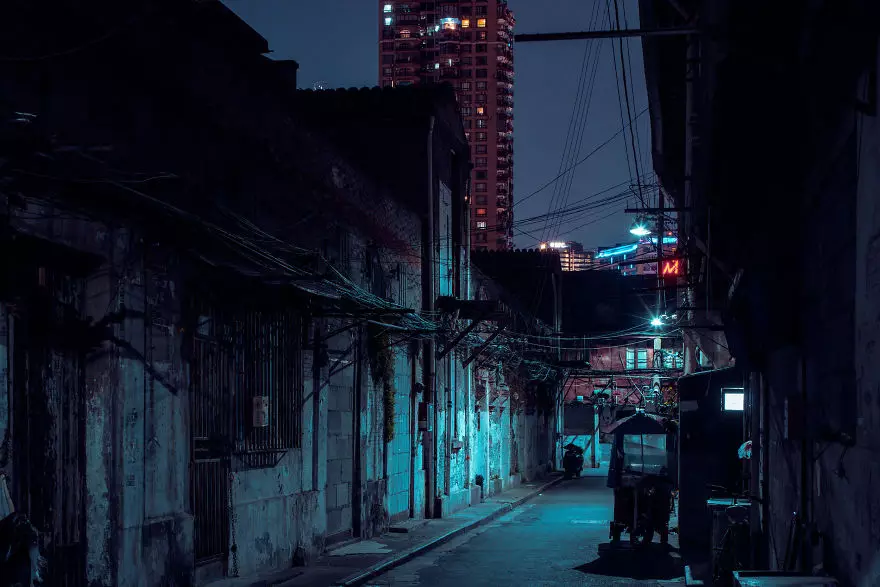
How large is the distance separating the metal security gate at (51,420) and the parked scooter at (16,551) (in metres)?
1.02

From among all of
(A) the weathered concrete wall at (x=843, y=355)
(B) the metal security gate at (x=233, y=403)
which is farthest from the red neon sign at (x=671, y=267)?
(A) the weathered concrete wall at (x=843, y=355)

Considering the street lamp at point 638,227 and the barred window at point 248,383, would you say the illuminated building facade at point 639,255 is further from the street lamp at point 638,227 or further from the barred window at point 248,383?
the barred window at point 248,383

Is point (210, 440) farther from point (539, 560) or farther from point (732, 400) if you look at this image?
point (732, 400)

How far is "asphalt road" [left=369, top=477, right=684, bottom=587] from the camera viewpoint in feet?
48.5

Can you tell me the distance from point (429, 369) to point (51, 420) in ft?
51.6

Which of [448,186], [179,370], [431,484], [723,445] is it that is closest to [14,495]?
[179,370]

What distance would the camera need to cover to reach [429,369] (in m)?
25.0

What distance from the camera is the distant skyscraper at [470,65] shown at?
13525cm

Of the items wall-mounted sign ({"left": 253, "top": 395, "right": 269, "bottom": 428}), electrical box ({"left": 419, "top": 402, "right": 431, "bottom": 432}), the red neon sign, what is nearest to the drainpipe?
electrical box ({"left": 419, "top": 402, "right": 431, "bottom": 432})

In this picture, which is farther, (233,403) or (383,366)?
(383,366)

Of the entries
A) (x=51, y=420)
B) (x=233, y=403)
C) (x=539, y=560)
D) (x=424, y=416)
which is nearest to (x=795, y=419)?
(x=51, y=420)

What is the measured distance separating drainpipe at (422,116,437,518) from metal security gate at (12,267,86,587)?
14790 mm

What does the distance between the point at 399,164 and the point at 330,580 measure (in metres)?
13.7

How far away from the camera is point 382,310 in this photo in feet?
48.7
